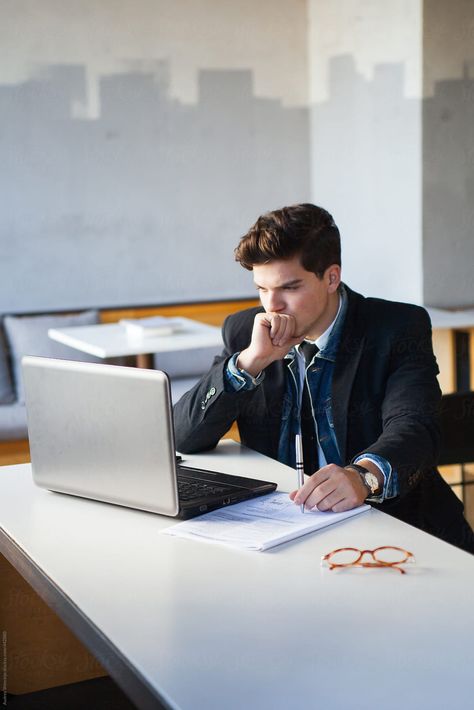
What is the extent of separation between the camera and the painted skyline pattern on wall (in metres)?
4.80

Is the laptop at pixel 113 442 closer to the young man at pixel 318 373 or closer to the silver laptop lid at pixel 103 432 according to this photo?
the silver laptop lid at pixel 103 432

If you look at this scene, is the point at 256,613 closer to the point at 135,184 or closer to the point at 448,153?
the point at 448,153

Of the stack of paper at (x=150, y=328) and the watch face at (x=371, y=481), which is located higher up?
the watch face at (x=371, y=481)

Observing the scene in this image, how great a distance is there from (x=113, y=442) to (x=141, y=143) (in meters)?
3.59

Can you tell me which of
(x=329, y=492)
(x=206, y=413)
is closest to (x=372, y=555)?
(x=329, y=492)

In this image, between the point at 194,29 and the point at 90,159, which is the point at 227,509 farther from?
the point at 194,29

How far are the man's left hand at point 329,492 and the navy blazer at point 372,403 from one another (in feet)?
0.90

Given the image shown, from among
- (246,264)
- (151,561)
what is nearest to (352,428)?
(246,264)

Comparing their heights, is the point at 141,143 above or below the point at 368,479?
A: above

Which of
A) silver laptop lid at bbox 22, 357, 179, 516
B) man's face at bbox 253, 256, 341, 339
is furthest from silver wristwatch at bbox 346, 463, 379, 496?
man's face at bbox 253, 256, 341, 339

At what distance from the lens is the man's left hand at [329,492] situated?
1583 millimetres

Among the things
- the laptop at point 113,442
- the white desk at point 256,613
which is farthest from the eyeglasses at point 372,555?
the laptop at point 113,442

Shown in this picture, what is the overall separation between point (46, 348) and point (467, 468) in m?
2.14

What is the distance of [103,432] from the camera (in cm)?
166
